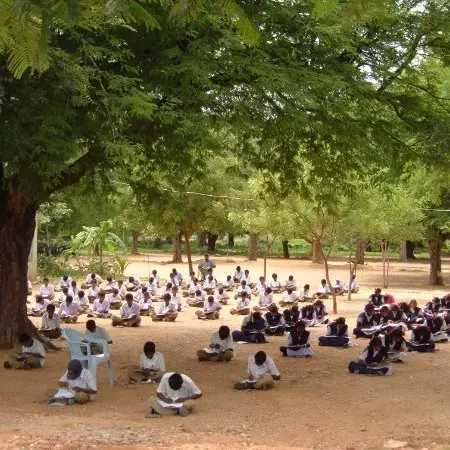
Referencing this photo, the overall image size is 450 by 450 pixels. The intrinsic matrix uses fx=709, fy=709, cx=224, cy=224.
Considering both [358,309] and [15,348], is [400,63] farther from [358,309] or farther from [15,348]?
[358,309]

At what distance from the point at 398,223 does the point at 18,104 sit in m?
21.2

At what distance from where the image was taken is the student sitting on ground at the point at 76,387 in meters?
10.2

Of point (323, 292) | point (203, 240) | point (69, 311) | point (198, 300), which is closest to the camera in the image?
point (69, 311)

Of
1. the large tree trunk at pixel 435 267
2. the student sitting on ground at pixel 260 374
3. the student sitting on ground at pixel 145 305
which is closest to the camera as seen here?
the student sitting on ground at pixel 260 374

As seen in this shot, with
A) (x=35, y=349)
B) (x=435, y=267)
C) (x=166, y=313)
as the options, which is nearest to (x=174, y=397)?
(x=35, y=349)

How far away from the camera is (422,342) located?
15.8 metres

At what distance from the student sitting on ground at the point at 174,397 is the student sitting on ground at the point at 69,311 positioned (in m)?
11.4

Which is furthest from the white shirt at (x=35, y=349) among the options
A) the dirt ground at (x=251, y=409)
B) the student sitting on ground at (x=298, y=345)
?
the student sitting on ground at (x=298, y=345)

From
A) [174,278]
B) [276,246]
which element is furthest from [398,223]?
[276,246]

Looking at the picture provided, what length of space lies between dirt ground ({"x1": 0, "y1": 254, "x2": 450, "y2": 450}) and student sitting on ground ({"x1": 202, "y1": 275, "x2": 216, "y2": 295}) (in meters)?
11.9

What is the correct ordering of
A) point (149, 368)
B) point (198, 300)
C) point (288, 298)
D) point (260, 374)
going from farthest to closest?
A: 1. point (288, 298)
2. point (198, 300)
3. point (149, 368)
4. point (260, 374)

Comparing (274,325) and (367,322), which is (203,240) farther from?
(367,322)

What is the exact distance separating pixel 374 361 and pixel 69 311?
10.7 m

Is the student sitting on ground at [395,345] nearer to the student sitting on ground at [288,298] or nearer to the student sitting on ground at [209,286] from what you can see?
the student sitting on ground at [288,298]
